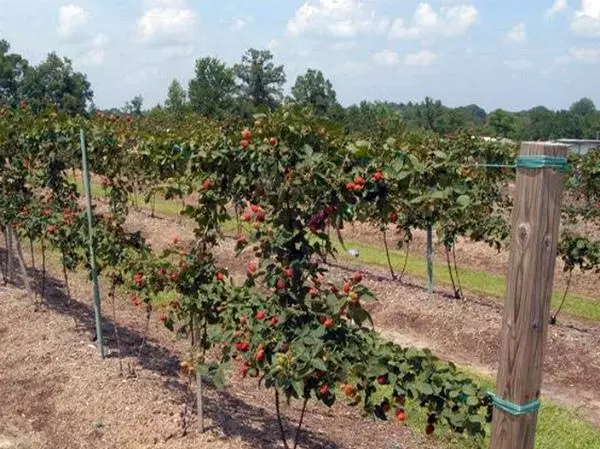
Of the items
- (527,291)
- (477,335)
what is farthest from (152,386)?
(477,335)

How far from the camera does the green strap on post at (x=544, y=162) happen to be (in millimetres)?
2174

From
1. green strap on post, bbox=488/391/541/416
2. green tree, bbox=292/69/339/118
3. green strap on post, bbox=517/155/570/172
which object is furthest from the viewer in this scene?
green tree, bbox=292/69/339/118

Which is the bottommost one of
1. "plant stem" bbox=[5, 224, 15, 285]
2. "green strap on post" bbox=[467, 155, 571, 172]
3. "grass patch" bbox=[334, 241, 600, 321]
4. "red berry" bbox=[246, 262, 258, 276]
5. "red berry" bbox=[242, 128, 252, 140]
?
"grass patch" bbox=[334, 241, 600, 321]

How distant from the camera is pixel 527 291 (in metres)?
2.26

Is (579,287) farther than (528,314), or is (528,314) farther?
(579,287)

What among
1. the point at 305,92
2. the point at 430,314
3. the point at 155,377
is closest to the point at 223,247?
the point at 430,314

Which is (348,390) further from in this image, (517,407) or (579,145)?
(579,145)

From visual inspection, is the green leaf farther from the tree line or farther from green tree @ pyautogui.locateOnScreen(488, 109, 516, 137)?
green tree @ pyautogui.locateOnScreen(488, 109, 516, 137)

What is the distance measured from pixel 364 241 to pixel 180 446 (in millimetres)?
12096

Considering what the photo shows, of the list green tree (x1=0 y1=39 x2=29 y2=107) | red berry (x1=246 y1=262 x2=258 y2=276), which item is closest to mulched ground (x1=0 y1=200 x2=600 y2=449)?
red berry (x1=246 y1=262 x2=258 y2=276)

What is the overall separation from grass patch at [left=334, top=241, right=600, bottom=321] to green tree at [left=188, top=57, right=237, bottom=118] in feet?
142

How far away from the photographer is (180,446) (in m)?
4.48

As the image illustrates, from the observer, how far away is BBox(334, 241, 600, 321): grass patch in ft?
35.5

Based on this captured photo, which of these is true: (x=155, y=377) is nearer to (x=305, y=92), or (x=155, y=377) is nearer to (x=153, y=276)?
(x=153, y=276)
